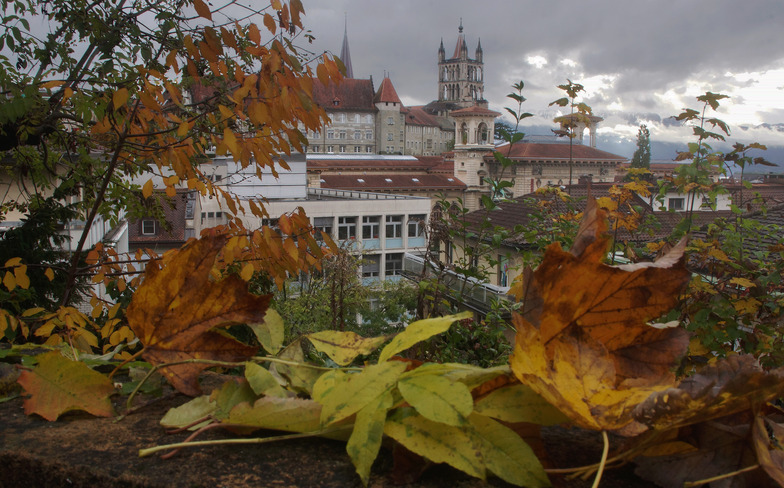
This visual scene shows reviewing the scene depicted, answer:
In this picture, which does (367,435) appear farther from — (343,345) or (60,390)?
(60,390)

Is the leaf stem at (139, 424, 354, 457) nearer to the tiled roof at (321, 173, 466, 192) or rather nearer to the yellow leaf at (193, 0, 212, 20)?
the yellow leaf at (193, 0, 212, 20)

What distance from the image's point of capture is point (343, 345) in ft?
2.83

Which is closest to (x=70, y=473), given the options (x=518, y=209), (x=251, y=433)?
(x=251, y=433)

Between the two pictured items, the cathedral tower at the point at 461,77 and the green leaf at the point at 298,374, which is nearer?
the green leaf at the point at 298,374

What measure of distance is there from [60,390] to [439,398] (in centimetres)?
53

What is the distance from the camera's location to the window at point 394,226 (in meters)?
31.9

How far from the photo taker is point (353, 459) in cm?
61

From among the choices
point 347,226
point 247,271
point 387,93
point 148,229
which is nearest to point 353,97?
point 387,93

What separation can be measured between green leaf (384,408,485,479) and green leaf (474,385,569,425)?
52mm

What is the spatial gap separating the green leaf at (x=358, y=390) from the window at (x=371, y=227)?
99.1 feet

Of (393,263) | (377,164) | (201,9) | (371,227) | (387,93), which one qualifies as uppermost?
(387,93)

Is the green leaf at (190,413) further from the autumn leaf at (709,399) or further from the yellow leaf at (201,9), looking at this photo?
the yellow leaf at (201,9)

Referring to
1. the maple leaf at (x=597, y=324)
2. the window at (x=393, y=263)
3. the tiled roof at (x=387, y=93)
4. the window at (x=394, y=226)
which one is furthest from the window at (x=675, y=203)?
the tiled roof at (x=387, y=93)

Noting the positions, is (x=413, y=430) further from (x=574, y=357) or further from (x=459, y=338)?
(x=459, y=338)
